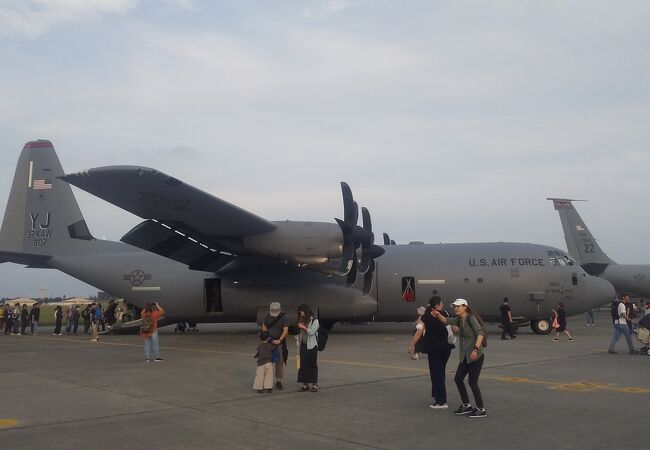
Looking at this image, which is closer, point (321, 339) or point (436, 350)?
point (436, 350)

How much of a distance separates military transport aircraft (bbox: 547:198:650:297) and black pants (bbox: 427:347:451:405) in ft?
125

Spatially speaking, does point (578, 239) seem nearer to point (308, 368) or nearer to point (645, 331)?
point (645, 331)

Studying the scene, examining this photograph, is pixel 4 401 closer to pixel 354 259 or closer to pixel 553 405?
pixel 553 405

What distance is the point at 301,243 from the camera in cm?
1781

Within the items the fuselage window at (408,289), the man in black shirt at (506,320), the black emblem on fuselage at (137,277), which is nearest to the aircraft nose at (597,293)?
the man in black shirt at (506,320)

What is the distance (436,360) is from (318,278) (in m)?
13.2

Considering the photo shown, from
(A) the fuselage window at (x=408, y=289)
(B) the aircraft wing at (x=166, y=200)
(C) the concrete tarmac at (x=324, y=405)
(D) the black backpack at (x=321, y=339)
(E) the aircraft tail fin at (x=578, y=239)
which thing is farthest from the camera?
(E) the aircraft tail fin at (x=578, y=239)

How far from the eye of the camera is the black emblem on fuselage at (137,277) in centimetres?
2244

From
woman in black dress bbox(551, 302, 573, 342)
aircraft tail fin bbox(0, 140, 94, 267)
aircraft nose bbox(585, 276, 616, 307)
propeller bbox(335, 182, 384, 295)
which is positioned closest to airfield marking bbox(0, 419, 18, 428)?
propeller bbox(335, 182, 384, 295)

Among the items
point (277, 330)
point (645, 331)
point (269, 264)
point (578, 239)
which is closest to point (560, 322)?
point (645, 331)

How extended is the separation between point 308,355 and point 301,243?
8423mm

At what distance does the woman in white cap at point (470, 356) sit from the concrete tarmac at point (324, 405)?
21 cm

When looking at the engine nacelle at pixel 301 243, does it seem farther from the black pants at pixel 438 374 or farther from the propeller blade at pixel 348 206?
the black pants at pixel 438 374

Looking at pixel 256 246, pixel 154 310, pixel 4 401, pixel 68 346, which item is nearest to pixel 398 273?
pixel 256 246
